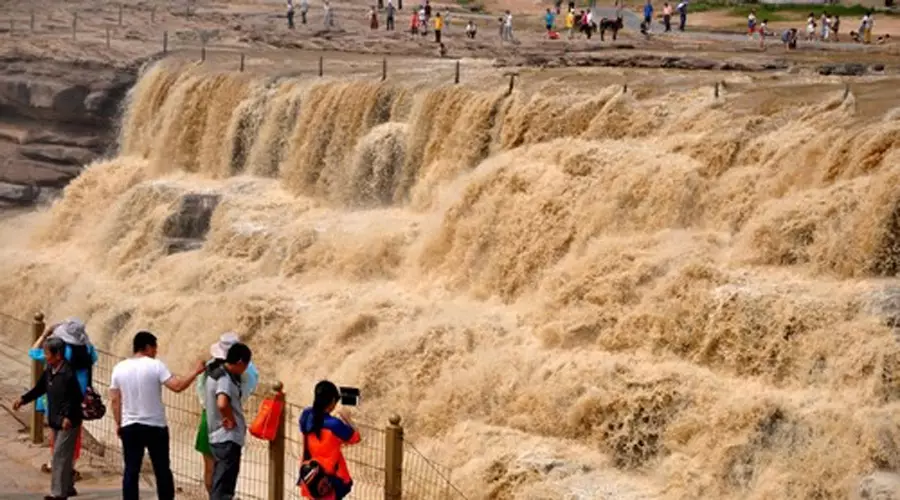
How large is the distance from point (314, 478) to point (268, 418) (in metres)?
0.72

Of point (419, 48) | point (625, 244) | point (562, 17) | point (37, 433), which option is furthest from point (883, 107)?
point (562, 17)

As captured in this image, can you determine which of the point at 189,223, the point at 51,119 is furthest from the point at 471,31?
the point at 189,223

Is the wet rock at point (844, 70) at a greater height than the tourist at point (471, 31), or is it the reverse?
the wet rock at point (844, 70)

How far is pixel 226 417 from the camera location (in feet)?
32.6

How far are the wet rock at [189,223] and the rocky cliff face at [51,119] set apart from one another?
6.01 m

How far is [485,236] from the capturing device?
60.7ft

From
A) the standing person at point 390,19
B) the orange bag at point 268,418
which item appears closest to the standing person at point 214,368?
the orange bag at point 268,418

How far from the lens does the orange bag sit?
398 inches

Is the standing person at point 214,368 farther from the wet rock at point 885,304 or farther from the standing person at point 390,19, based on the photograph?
the standing person at point 390,19

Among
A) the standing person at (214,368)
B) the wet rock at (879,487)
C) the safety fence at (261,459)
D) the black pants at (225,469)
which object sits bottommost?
the safety fence at (261,459)

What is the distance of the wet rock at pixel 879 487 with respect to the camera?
12.4 metres

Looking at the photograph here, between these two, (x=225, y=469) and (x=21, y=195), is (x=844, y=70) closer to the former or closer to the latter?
(x=21, y=195)

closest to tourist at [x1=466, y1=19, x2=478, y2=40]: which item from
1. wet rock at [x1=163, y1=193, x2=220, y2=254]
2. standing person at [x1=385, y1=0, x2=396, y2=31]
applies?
standing person at [x1=385, y1=0, x2=396, y2=31]

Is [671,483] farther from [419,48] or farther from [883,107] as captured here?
[419,48]
